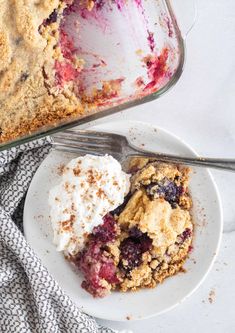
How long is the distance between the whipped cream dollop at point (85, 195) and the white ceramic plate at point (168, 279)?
0.24ft

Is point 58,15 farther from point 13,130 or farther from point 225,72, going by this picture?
point 225,72

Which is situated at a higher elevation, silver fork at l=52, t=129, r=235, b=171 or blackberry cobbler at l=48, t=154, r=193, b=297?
silver fork at l=52, t=129, r=235, b=171

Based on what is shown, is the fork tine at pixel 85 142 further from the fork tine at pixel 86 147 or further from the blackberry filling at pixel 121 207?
the blackberry filling at pixel 121 207

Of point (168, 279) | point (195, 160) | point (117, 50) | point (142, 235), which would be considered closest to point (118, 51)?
point (117, 50)

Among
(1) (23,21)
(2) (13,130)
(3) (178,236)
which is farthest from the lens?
(3) (178,236)

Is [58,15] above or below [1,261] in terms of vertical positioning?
above

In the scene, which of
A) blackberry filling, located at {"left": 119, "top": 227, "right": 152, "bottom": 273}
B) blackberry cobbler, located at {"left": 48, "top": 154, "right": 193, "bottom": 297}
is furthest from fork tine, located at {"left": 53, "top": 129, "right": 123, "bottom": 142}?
blackberry filling, located at {"left": 119, "top": 227, "right": 152, "bottom": 273}

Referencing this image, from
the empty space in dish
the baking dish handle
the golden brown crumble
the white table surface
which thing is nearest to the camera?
the golden brown crumble

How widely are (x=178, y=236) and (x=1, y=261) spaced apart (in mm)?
500

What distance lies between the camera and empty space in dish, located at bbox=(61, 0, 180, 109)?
179cm

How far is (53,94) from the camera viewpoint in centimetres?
175

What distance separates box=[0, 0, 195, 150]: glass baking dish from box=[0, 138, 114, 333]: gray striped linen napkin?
9.2 inches

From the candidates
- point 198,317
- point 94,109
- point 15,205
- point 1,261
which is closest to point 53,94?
point 94,109

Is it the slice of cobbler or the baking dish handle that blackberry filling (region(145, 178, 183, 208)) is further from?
the baking dish handle
